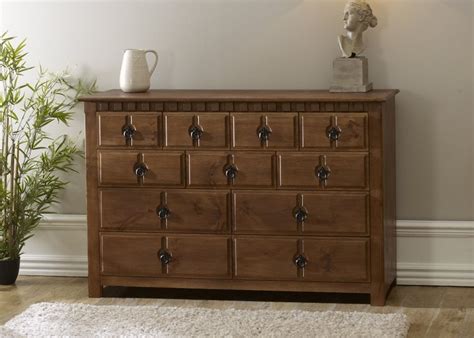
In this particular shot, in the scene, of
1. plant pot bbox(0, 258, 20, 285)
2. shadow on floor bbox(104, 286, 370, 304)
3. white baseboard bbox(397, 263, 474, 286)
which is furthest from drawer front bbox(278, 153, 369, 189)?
plant pot bbox(0, 258, 20, 285)

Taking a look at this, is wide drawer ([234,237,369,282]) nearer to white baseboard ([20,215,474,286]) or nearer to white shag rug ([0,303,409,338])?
white shag rug ([0,303,409,338])

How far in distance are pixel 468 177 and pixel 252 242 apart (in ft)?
3.49

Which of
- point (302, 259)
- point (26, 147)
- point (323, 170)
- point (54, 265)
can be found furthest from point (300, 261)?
point (26, 147)

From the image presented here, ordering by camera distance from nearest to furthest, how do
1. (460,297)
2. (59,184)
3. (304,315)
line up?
1. (304,315)
2. (460,297)
3. (59,184)

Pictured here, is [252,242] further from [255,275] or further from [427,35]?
[427,35]

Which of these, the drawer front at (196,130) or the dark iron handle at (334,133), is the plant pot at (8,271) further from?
the dark iron handle at (334,133)

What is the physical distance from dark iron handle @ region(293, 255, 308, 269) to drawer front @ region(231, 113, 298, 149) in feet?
1.57

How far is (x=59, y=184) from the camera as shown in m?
5.38

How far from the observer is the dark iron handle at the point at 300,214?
4.79 m

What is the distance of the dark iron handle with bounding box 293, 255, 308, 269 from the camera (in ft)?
15.8

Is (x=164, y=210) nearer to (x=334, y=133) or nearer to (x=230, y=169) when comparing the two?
(x=230, y=169)

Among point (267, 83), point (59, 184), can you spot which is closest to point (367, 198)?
point (267, 83)

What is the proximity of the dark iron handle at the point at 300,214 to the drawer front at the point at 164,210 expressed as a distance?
30 centimetres

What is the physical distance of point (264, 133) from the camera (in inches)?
188
